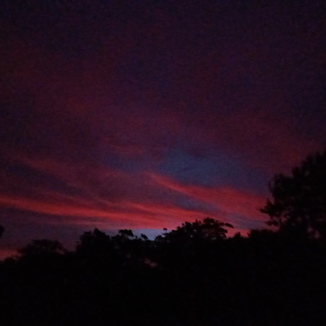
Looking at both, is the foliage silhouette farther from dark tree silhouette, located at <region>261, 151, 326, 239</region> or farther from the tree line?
dark tree silhouette, located at <region>261, 151, 326, 239</region>

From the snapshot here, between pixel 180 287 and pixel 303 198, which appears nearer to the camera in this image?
pixel 180 287

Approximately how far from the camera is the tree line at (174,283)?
82.6 feet

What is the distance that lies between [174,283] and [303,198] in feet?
47.5

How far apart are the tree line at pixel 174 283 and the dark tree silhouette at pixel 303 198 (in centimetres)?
808

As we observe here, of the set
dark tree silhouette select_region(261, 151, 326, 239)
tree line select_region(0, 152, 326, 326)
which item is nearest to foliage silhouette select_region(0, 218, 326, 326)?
tree line select_region(0, 152, 326, 326)

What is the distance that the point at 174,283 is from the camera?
2653 cm

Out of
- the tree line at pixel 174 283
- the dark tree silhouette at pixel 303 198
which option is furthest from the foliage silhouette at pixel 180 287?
the dark tree silhouette at pixel 303 198

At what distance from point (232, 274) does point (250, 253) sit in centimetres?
113

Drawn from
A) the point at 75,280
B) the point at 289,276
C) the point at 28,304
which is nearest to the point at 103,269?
the point at 75,280

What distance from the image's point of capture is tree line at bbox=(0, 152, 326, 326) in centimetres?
2517

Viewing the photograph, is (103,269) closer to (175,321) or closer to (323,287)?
(175,321)

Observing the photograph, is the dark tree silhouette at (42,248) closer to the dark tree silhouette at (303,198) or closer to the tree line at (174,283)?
the tree line at (174,283)

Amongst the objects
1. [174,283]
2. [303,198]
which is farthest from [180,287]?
[303,198]

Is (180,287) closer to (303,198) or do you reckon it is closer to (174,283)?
(174,283)
